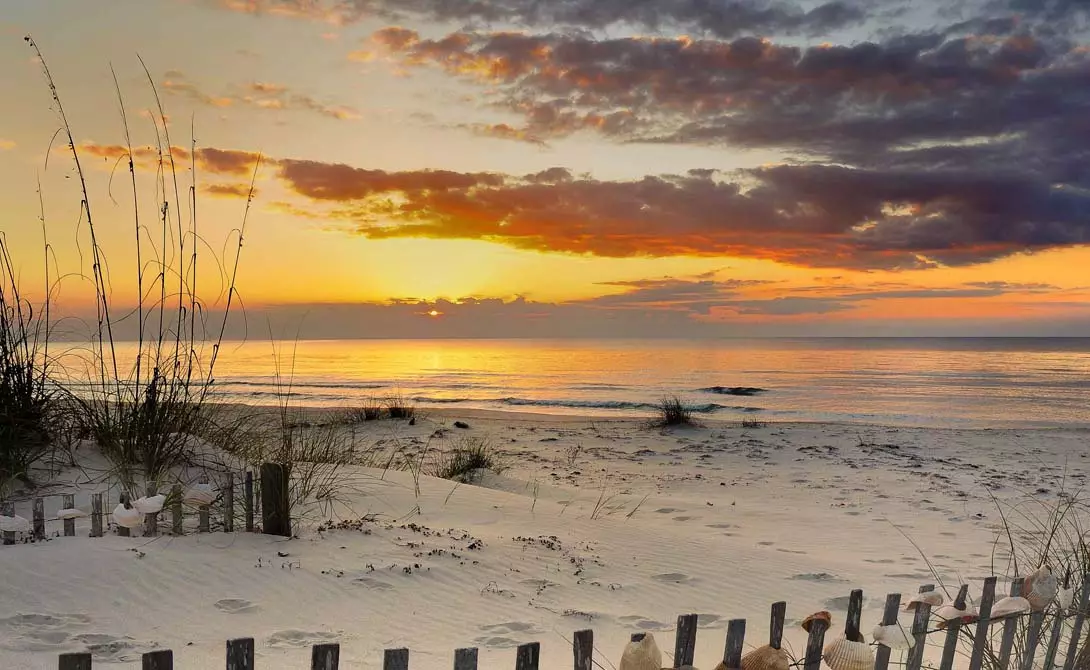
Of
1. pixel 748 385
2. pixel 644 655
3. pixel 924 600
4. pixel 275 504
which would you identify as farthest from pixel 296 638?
pixel 748 385

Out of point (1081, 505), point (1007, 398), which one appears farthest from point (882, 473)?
point (1007, 398)

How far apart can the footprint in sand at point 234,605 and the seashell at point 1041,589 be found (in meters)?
3.64

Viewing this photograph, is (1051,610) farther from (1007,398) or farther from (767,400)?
(1007,398)

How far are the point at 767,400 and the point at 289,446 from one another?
22.3 m

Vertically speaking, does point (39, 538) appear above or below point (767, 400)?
above

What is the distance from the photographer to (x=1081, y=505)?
28.1 feet

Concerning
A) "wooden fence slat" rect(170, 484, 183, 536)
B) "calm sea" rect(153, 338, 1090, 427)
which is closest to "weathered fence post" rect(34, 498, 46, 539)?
"wooden fence slat" rect(170, 484, 183, 536)

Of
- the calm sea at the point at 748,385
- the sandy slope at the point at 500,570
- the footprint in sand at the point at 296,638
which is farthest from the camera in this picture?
the calm sea at the point at 748,385

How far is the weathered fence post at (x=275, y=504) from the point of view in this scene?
4969 millimetres

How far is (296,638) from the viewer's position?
3.64 meters

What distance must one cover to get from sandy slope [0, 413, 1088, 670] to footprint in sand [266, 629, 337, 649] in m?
0.01

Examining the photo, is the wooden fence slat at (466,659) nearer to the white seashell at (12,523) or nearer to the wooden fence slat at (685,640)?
the wooden fence slat at (685,640)

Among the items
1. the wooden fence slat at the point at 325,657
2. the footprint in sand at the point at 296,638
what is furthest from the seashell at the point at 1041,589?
the footprint in sand at the point at 296,638

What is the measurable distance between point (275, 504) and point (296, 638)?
5.05 feet
